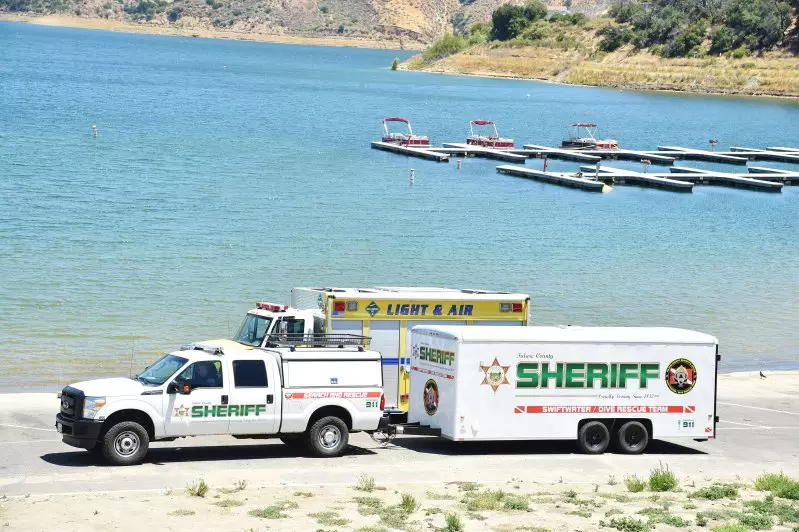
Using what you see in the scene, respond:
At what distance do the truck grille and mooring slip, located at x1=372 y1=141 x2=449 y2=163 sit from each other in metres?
74.9

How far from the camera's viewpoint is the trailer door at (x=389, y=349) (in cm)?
2317

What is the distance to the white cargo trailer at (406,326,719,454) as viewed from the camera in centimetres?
2162

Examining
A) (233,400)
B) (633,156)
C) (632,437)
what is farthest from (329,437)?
(633,156)

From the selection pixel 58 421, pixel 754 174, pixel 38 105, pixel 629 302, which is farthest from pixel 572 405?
pixel 38 105

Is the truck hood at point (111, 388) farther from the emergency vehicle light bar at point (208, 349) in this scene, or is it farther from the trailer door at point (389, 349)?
the trailer door at point (389, 349)

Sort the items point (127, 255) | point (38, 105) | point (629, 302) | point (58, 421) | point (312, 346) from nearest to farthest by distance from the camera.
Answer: point (58, 421) < point (312, 346) < point (629, 302) < point (127, 255) < point (38, 105)

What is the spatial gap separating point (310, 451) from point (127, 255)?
28005 mm

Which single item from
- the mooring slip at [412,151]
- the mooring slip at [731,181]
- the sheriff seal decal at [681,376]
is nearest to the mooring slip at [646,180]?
the mooring slip at [731,181]

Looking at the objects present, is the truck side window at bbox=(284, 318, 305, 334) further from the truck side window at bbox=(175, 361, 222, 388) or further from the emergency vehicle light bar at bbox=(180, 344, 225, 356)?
the truck side window at bbox=(175, 361, 222, 388)

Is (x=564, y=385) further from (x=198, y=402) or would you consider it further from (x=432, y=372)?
(x=198, y=402)

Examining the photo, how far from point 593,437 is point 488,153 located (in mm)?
78404

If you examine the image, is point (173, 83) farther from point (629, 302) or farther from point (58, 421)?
point (58, 421)

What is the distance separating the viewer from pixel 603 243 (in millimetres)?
59031

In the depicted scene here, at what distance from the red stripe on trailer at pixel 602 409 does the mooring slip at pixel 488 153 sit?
74571 millimetres
